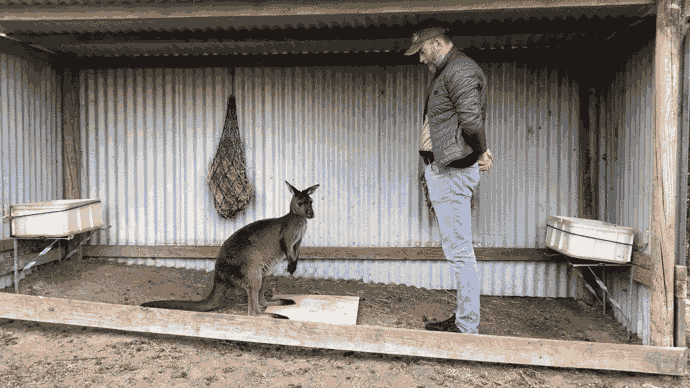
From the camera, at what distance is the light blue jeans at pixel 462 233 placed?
3.11m

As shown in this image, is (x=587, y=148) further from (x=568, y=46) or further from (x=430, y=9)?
(x=430, y=9)

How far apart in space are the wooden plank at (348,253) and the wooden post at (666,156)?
5.97ft

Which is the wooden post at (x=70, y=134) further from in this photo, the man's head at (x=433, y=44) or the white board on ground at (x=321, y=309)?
the man's head at (x=433, y=44)

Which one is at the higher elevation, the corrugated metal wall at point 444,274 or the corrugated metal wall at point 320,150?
the corrugated metal wall at point 320,150

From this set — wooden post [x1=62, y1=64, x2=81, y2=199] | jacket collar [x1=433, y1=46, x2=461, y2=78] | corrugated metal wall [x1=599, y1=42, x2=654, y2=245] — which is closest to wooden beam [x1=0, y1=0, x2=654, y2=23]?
jacket collar [x1=433, y1=46, x2=461, y2=78]

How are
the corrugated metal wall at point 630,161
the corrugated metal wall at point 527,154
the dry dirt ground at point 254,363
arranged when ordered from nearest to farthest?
the dry dirt ground at point 254,363
the corrugated metal wall at point 630,161
the corrugated metal wall at point 527,154

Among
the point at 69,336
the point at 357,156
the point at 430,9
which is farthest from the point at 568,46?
the point at 69,336

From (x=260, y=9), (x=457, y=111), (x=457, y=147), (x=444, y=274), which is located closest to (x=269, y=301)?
(x=444, y=274)

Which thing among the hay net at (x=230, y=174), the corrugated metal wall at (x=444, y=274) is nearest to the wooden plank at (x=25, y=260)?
the corrugated metal wall at (x=444, y=274)

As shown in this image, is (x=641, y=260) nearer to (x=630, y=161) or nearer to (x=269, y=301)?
(x=630, y=161)

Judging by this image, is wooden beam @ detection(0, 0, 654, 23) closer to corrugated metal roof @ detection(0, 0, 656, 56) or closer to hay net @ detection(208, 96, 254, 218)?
corrugated metal roof @ detection(0, 0, 656, 56)

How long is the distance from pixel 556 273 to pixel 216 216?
4.48 metres

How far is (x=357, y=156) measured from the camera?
5379mm

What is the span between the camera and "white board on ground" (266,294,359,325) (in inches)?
150
